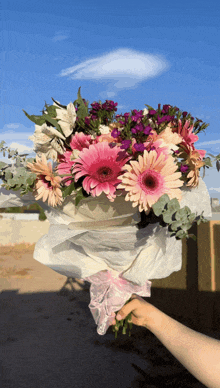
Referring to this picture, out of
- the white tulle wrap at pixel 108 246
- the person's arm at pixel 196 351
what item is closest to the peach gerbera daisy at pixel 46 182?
the white tulle wrap at pixel 108 246

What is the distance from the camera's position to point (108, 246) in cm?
172

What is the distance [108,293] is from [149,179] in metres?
0.86

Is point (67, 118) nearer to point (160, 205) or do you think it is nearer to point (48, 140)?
point (48, 140)

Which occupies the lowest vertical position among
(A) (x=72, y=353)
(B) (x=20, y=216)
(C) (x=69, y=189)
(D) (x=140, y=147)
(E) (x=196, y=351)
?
(A) (x=72, y=353)

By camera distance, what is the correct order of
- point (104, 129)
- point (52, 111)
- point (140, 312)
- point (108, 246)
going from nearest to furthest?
point (104, 129) < point (52, 111) < point (108, 246) < point (140, 312)

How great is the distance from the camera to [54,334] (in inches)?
220

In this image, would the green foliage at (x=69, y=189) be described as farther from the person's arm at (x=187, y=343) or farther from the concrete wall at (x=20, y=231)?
the concrete wall at (x=20, y=231)

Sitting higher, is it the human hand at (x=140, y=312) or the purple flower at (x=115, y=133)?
the purple flower at (x=115, y=133)

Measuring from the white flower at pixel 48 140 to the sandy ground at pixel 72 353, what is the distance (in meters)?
3.52

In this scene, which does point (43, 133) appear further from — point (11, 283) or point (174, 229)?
point (11, 283)

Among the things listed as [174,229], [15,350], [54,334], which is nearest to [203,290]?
[54,334]

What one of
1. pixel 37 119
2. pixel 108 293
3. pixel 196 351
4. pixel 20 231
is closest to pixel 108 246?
pixel 108 293

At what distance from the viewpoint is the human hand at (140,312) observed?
5.87ft

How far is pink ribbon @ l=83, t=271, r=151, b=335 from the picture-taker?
185 centimetres
